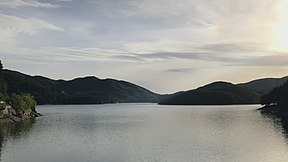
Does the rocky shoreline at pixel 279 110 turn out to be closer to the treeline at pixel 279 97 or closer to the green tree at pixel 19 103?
the treeline at pixel 279 97

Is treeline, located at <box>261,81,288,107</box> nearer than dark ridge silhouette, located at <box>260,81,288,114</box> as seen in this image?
No

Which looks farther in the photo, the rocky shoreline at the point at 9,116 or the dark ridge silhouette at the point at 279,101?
the dark ridge silhouette at the point at 279,101

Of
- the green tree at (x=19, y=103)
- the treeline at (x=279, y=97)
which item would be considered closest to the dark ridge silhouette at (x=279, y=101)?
the treeline at (x=279, y=97)

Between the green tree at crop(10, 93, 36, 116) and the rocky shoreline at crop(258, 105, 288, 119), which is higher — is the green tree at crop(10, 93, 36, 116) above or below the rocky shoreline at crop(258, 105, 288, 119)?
above

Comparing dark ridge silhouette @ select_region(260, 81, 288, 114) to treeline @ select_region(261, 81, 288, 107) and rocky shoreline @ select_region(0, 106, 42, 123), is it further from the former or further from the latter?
rocky shoreline @ select_region(0, 106, 42, 123)

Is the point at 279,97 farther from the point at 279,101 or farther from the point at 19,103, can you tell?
the point at 19,103

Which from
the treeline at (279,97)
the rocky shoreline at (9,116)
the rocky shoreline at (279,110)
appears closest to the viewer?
the rocky shoreline at (9,116)

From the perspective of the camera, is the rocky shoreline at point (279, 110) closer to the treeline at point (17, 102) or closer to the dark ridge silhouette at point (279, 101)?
the dark ridge silhouette at point (279, 101)

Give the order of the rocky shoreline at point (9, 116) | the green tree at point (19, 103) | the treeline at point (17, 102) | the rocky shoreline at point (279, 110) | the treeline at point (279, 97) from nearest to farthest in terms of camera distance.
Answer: the rocky shoreline at point (9, 116) < the treeline at point (17, 102) < the green tree at point (19, 103) < the rocky shoreline at point (279, 110) < the treeline at point (279, 97)

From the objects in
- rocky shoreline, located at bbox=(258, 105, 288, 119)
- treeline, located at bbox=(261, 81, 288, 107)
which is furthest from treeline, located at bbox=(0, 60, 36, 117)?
treeline, located at bbox=(261, 81, 288, 107)

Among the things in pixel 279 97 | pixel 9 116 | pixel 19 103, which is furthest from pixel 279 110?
pixel 9 116

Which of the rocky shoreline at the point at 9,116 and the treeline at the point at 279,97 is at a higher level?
the treeline at the point at 279,97

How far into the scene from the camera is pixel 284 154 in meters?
50.0

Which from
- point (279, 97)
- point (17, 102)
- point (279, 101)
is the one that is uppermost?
point (279, 97)
